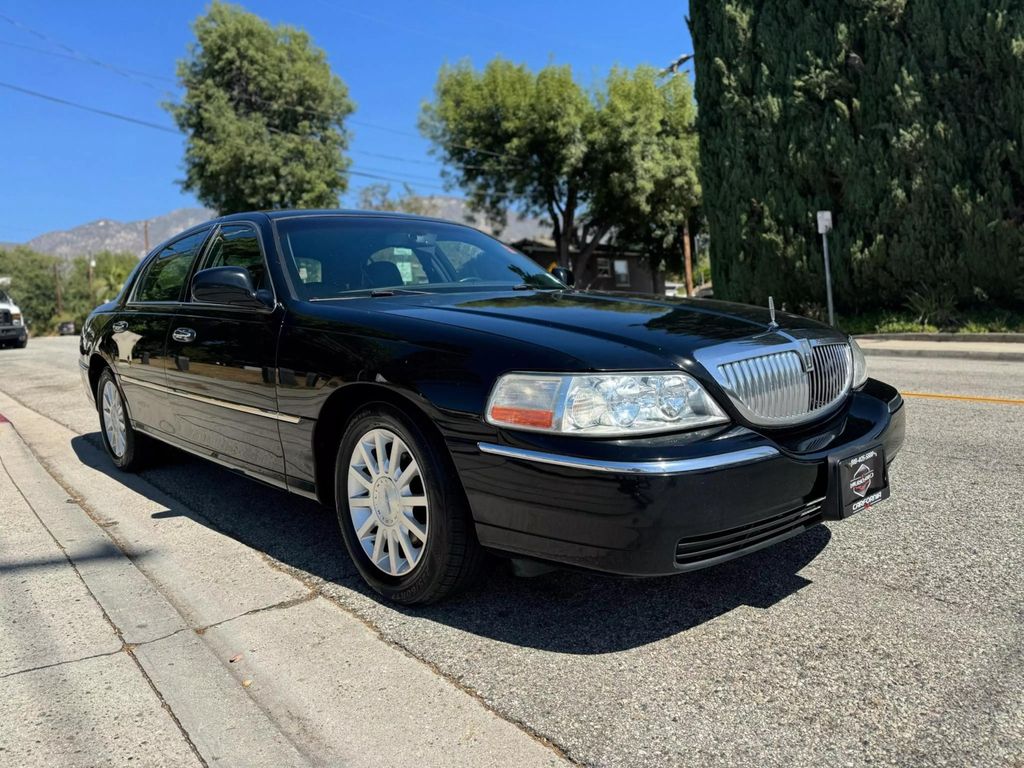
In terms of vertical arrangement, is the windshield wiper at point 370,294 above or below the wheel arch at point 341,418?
above

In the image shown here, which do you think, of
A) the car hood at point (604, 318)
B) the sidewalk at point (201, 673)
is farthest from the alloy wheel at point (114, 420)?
the car hood at point (604, 318)

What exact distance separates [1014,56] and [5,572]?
1610cm

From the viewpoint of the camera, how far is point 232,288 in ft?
11.6

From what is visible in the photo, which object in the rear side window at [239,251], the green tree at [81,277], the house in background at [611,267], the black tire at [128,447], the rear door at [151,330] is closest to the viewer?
the rear side window at [239,251]

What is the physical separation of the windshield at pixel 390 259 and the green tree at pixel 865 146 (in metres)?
13.2

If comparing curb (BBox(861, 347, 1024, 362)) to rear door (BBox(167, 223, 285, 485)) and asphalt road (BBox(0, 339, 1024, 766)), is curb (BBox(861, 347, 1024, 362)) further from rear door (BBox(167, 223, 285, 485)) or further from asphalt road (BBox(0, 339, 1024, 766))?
rear door (BBox(167, 223, 285, 485))

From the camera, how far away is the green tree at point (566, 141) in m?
29.0

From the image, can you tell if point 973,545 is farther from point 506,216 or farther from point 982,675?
point 506,216

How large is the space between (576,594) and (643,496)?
89 cm

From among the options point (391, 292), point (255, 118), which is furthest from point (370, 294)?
point (255, 118)

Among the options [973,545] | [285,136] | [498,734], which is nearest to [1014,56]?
[973,545]

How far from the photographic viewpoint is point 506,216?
111 ft

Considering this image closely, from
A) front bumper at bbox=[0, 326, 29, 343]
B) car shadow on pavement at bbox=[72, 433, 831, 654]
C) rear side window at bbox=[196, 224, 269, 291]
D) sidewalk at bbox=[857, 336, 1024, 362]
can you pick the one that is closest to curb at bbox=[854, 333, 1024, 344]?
sidewalk at bbox=[857, 336, 1024, 362]

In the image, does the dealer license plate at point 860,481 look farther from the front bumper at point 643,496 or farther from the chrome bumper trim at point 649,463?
the chrome bumper trim at point 649,463
